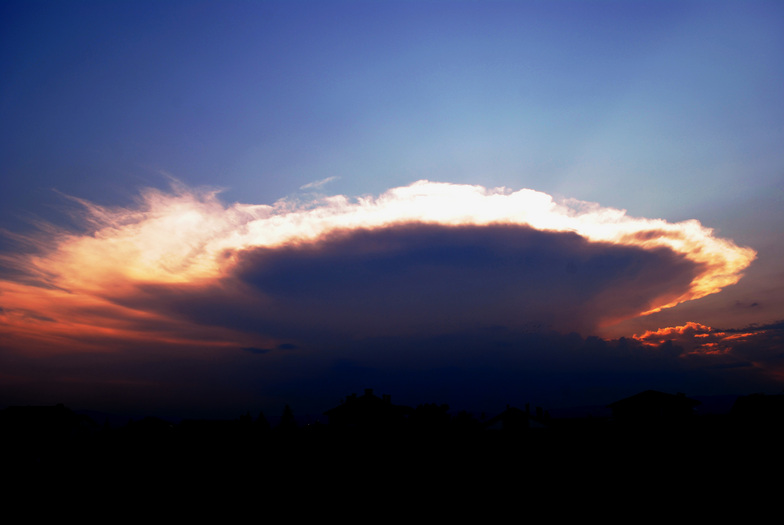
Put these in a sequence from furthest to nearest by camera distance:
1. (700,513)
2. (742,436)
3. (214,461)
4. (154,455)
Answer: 1. (154,455)
2. (214,461)
3. (742,436)
4. (700,513)

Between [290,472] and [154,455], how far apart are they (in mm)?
17224

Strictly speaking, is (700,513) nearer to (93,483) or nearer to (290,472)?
(290,472)

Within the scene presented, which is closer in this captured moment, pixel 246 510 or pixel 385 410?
pixel 246 510

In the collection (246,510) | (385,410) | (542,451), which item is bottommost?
(246,510)

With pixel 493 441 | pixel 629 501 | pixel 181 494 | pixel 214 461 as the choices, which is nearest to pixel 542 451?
pixel 493 441

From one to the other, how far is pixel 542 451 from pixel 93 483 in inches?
1166

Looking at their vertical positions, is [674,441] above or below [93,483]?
above

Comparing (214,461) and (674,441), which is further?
(214,461)

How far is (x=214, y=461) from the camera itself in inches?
1403

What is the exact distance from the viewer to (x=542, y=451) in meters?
27.0

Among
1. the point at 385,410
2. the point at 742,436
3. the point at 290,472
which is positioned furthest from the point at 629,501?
the point at 385,410

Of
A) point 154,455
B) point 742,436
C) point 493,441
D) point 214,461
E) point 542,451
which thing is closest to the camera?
point 742,436

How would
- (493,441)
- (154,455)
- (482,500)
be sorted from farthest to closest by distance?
(154,455) → (493,441) → (482,500)

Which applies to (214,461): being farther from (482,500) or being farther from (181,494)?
(482,500)
